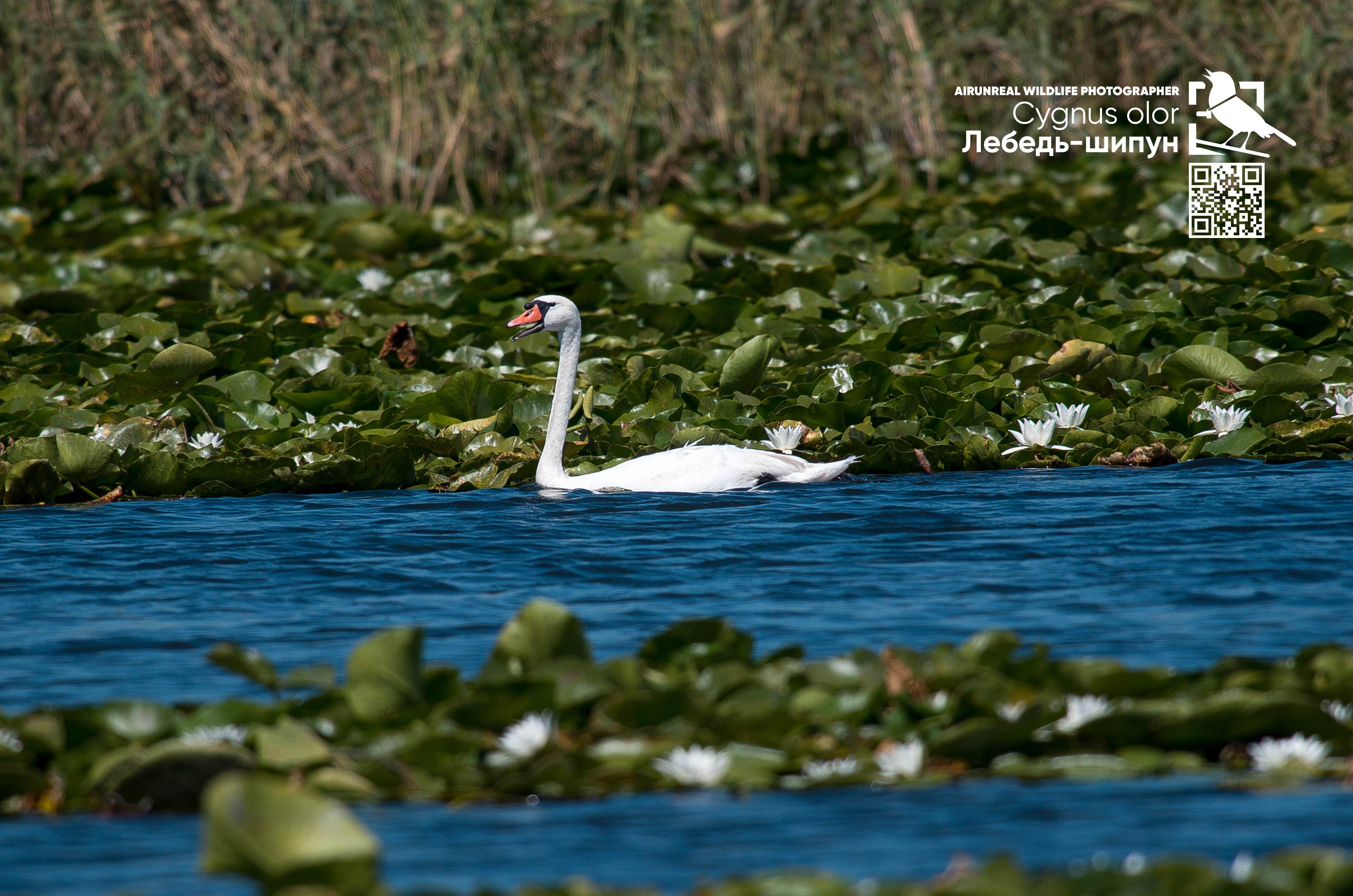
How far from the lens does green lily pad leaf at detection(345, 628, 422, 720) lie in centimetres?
371

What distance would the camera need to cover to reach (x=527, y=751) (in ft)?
11.7

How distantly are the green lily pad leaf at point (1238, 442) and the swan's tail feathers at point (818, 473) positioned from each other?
156 cm

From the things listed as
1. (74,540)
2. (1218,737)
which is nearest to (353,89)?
(74,540)

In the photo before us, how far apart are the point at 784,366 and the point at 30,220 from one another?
7.60 meters

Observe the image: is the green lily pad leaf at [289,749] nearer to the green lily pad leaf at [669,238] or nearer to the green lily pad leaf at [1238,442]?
the green lily pad leaf at [1238,442]

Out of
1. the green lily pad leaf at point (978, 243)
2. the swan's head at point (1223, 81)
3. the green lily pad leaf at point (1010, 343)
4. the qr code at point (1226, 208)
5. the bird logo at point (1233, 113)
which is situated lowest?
the green lily pad leaf at point (1010, 343)

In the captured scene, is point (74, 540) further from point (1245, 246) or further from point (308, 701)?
point (1245, 246)

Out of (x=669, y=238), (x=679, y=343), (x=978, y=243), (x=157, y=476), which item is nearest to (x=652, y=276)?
(x=669, y=238)

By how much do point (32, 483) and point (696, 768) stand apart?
453 cm

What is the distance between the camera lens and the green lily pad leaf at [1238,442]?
7.23 metres

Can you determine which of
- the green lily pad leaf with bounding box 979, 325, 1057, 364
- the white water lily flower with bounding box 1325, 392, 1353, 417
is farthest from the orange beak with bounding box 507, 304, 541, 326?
the white water lily flower with bounding box 1325, 392, 1353, 417

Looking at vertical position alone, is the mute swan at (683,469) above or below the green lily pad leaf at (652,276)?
below

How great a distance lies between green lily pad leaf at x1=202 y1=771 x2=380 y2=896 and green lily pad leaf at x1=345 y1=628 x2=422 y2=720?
1.08 meters

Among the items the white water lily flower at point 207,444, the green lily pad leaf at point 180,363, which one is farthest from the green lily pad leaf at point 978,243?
the white water lily flower at point 207,444
